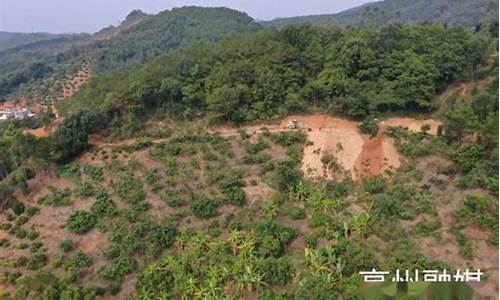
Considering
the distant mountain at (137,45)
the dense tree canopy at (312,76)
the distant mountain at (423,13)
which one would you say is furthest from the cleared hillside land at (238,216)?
the distant mountain at (137,45)

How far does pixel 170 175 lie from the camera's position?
86.1ft

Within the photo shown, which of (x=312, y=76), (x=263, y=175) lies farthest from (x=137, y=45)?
(x=263, y=175)

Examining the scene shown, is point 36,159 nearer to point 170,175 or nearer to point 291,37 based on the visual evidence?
point 170,175

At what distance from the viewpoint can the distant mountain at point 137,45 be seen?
2423 inches

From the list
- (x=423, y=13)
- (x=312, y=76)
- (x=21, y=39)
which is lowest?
(x=312, y=76)

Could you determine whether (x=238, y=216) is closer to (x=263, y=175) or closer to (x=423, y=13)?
(x=263, y=175)

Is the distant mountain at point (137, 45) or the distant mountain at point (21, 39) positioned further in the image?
the distant mountain at point (21, 39)

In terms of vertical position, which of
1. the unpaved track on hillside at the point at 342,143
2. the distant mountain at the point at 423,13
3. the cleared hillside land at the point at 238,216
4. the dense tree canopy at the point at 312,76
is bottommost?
the cleared hillside land at the point at 238,216

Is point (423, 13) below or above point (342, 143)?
above

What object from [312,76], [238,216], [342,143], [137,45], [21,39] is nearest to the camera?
[238,216]

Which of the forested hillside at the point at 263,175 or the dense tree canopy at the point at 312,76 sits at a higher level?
the dense tree canopy at the point at 312,76

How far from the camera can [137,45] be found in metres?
70.7

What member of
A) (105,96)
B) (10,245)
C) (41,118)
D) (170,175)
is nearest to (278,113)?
(170,175)

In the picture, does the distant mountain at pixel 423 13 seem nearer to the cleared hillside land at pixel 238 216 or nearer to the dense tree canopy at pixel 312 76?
the dense tree canopy at pixel 312 76
